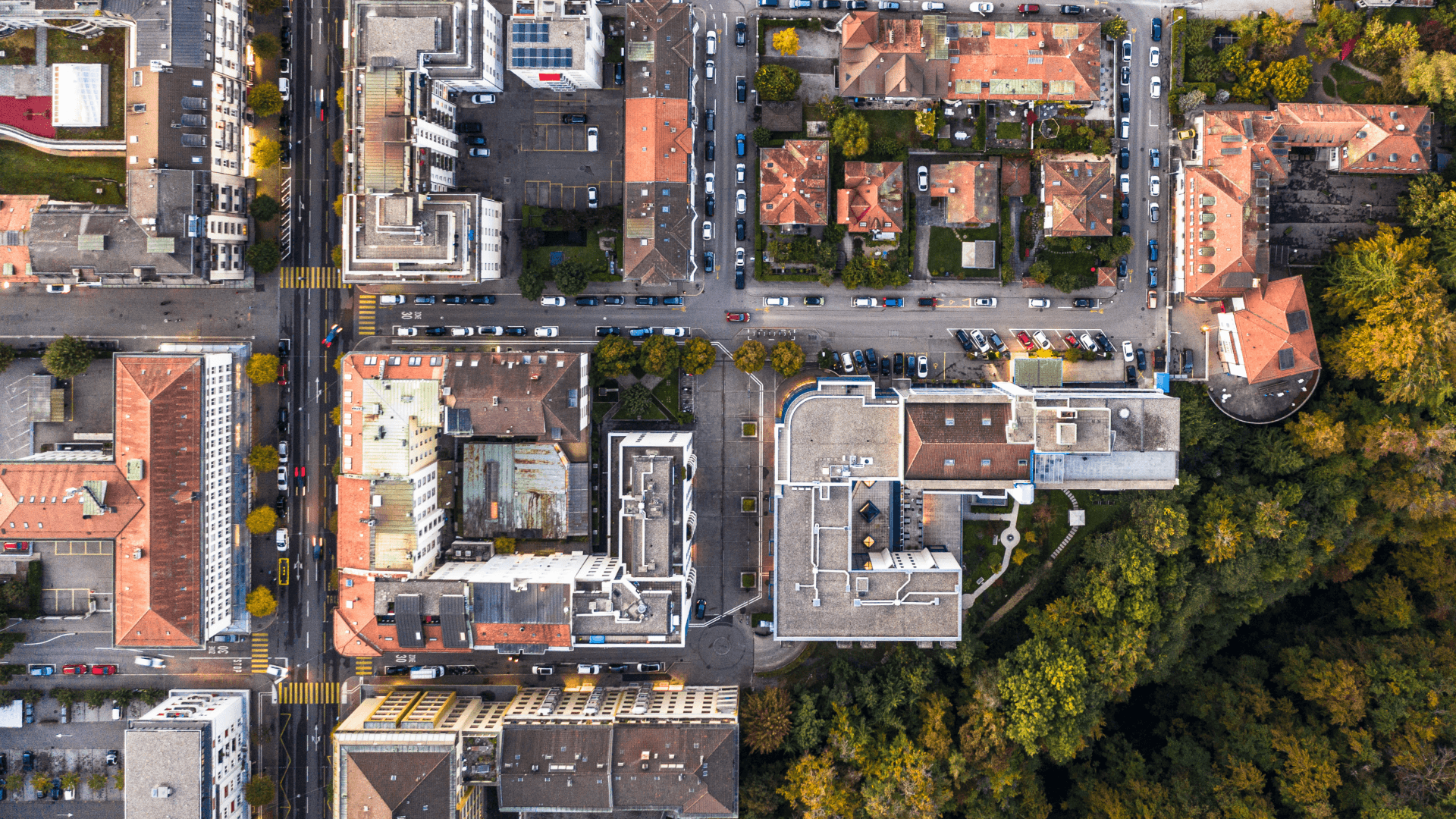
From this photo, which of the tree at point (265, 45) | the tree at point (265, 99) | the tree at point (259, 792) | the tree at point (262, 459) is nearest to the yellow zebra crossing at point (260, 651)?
the tree at point (259, 792)

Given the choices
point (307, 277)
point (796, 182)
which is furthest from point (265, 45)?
point (796, 182)

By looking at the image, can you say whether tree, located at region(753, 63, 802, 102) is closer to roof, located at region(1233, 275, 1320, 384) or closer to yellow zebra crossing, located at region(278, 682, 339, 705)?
roof, located at region(1233, 275, 1320, 384)

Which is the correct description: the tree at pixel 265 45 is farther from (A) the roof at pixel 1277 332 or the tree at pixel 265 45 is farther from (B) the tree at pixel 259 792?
(A) the roof at pixel 1277 332

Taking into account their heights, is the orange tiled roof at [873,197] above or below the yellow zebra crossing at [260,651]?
above

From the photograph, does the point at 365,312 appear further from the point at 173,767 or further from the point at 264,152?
the point at 173,767

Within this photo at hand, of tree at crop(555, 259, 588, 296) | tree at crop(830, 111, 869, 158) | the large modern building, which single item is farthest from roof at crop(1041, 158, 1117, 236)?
the large modern building

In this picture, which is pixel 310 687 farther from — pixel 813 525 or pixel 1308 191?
pixel 1308 191
